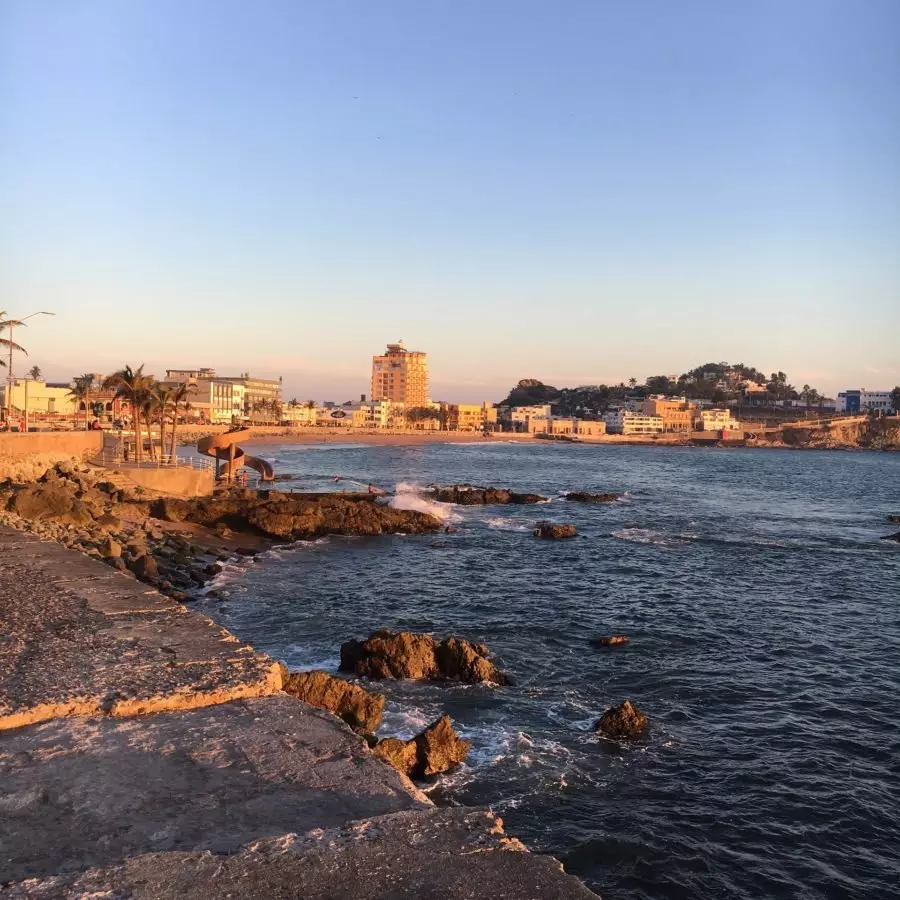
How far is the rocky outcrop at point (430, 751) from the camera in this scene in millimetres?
10672

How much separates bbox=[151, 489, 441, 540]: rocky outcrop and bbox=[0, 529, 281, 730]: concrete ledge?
21.8 meters

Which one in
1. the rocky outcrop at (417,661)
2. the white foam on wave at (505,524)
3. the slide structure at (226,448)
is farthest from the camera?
the slide structure at (226,448)

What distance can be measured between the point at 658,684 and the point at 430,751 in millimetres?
6375

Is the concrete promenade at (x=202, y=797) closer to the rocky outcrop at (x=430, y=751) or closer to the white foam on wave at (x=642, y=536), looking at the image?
the rocky outcrop at (x=430, y=751)

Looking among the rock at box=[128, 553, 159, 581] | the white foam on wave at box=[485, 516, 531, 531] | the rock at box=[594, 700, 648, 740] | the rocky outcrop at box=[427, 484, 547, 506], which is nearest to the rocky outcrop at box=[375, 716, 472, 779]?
the rock at box=[594, 700, 648, 740]

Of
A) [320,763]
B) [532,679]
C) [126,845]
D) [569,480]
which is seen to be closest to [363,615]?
[532,679]

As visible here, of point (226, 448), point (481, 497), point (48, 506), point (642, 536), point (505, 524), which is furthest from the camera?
point (481, 497)

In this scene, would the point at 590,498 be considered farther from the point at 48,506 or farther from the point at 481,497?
the point at 48,506

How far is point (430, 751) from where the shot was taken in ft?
36.3

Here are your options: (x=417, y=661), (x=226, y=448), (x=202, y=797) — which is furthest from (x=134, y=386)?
(x=202, y=797)

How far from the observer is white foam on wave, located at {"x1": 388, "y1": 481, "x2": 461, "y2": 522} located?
43938 millimetres

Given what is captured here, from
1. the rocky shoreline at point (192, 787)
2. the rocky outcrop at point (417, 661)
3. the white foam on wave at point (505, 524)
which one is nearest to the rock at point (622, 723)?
the rocky outcrop at point (417, 661)

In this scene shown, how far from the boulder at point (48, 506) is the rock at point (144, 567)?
147 inches

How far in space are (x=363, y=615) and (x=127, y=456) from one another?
115 feet
